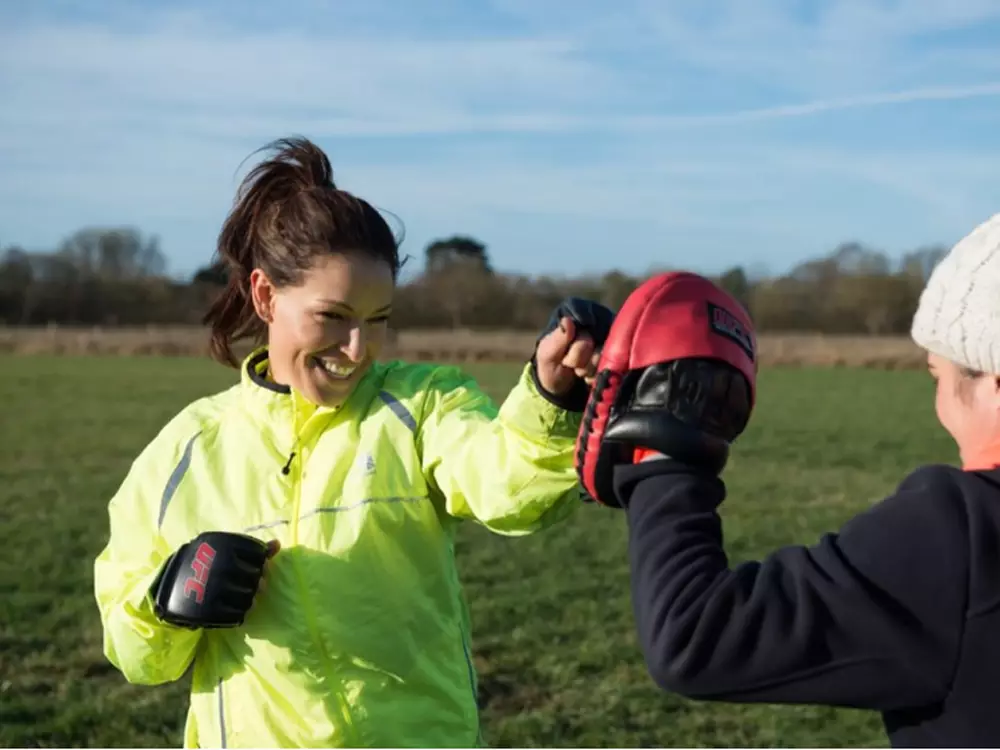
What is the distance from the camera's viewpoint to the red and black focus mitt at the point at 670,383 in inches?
71.6

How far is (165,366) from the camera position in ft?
117

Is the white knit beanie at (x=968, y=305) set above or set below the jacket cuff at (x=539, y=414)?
above

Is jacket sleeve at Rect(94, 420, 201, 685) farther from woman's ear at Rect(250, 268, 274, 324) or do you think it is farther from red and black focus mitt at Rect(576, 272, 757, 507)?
red and black focus mitt at Rect(576, 272, 757, 507)

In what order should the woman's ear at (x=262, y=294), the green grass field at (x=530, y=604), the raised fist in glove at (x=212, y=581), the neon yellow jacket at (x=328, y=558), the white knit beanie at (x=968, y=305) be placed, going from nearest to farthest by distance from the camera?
the white knit beanie at (x=968, y=305)
the raised fist in glove at (x=212, y=581)
the neon yellow jacket at (x=328, y=558)
the woman's ear at (x=262, y=294)
the green grass field at (x=530, y=604)

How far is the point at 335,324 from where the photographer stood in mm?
2787

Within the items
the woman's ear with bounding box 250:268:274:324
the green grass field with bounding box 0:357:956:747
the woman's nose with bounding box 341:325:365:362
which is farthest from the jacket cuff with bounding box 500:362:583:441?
the green grass field with bounding box 0:357:956:747

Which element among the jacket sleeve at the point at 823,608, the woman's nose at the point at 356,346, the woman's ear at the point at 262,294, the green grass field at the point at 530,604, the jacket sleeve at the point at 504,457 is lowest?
the green grass field at the point at 530,604

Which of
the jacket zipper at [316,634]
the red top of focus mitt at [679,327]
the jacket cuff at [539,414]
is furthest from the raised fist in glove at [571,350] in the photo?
the jacket zipper at [316,634]

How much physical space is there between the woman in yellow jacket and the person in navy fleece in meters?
0.80

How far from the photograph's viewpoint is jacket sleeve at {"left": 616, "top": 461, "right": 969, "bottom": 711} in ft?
5.11

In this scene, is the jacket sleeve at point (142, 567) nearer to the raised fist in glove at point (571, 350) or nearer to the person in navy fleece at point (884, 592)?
the raised fist in glove at point (571, 350)

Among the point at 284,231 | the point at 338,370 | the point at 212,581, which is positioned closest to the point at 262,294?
the point at 284,231

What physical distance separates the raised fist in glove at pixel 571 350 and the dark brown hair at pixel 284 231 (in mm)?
723

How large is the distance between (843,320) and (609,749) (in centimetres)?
4030
